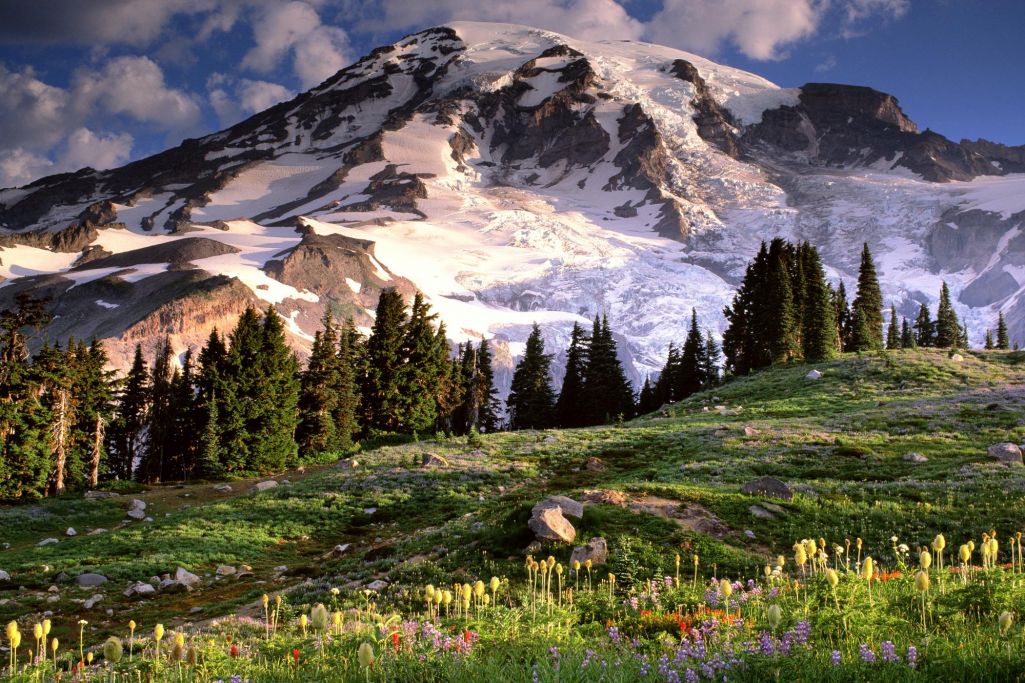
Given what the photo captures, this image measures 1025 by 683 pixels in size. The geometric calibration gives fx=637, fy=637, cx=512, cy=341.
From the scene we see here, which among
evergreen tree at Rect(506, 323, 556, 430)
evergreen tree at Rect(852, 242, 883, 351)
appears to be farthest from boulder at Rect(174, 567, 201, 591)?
evergreen tree at Rect(852, 242, 883, 351)

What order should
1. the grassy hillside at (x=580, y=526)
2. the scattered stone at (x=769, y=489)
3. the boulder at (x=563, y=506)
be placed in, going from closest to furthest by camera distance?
the grassy hillside at (x=580, y=526) < the boulder at (x=563, y=506) < the scattered stone at (x=769, y=489)

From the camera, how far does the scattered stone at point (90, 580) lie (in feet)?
58.2

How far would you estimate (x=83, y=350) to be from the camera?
5294 centimetres

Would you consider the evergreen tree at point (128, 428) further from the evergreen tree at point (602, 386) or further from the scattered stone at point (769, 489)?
the scattered stone at point (769, 489)

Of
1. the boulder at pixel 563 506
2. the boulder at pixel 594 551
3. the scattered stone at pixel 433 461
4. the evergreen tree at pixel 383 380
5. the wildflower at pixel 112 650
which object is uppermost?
the evergreen tree at pixel 383 380

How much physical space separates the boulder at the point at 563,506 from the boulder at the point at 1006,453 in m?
18.1

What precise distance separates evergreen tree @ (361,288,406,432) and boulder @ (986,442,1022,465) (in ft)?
A: 152

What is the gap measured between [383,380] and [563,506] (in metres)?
47.8

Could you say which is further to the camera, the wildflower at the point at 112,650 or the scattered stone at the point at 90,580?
the scattered stone at the point at 90,580

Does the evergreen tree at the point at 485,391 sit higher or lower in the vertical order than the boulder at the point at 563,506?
higher

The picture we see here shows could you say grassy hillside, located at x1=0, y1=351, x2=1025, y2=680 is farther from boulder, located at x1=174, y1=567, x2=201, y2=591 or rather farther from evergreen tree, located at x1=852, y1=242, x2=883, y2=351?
evergreen tree, located at x1=852, y1=242, x2=883, y2=351

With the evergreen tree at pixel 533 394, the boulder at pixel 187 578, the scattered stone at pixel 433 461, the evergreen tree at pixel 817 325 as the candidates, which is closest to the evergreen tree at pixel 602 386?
the evergreen tree at pixel 533 394

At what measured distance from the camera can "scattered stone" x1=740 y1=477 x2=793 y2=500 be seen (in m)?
17.4

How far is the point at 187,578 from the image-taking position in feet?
59.8
